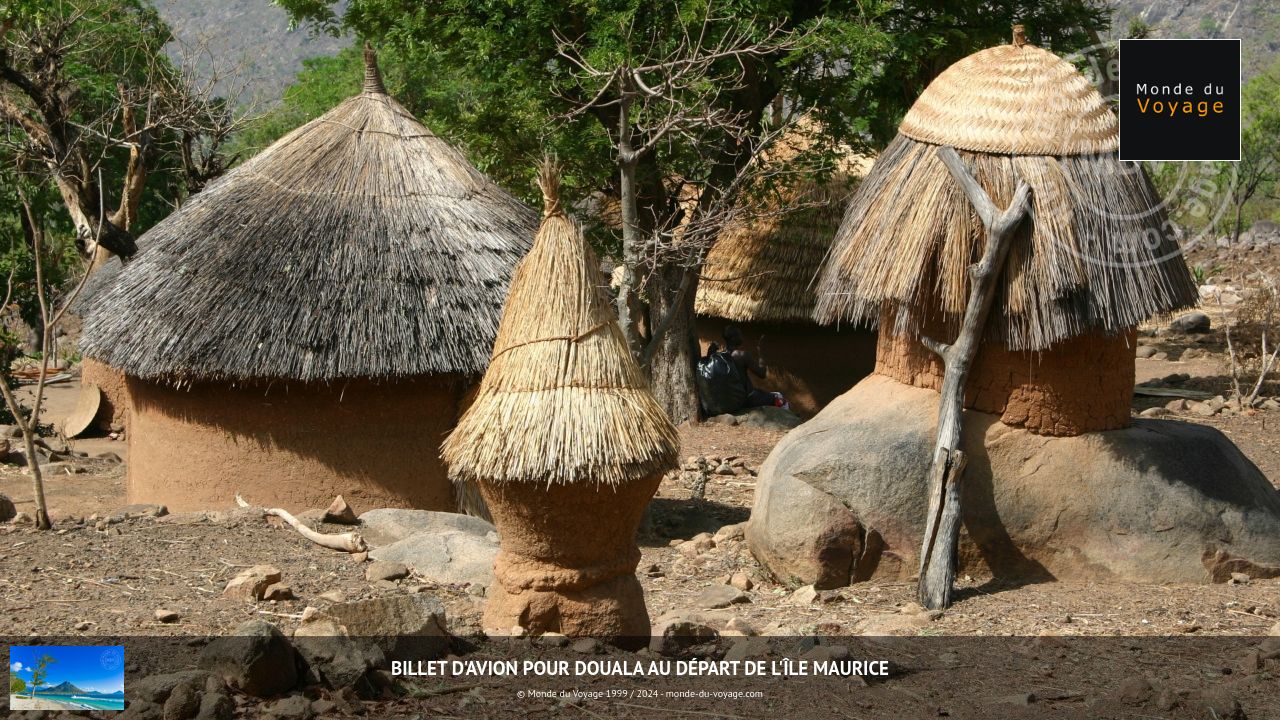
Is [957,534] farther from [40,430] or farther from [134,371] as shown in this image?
[40,430]

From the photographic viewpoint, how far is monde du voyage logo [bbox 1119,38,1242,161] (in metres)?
7.19

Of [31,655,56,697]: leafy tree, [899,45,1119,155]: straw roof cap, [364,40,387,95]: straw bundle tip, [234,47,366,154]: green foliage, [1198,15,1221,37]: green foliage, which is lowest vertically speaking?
[31,655,56,697]: leafy tree

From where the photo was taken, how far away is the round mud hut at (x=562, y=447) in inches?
207

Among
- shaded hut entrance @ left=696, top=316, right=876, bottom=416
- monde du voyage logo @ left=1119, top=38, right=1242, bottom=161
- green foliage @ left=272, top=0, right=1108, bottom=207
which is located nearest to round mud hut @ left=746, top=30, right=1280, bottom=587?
monde du voyage logo @ left=1119, top=38, right=1242, bottom=161

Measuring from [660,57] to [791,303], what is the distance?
464 cm

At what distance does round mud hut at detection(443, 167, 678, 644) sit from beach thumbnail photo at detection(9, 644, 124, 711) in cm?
155

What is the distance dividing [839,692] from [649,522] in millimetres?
4520

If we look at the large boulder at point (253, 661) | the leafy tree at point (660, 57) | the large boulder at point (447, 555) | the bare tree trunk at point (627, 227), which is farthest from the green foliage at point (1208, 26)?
the large boulder at point (253, 661)

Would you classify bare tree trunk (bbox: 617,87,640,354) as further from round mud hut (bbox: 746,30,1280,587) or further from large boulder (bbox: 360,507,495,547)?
round mud hut (bbox: 746,30,1280,587)

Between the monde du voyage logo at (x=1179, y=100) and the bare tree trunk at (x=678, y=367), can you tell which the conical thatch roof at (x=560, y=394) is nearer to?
the monde du voyage logo at (x=1179, y=100)

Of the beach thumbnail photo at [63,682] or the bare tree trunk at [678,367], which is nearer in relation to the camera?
the beach thumbnail photo at [63,682]

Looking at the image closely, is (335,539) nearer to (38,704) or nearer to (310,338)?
(310,338)

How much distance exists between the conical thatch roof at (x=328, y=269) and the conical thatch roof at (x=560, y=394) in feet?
10.7

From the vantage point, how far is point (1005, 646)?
19.8 feet
